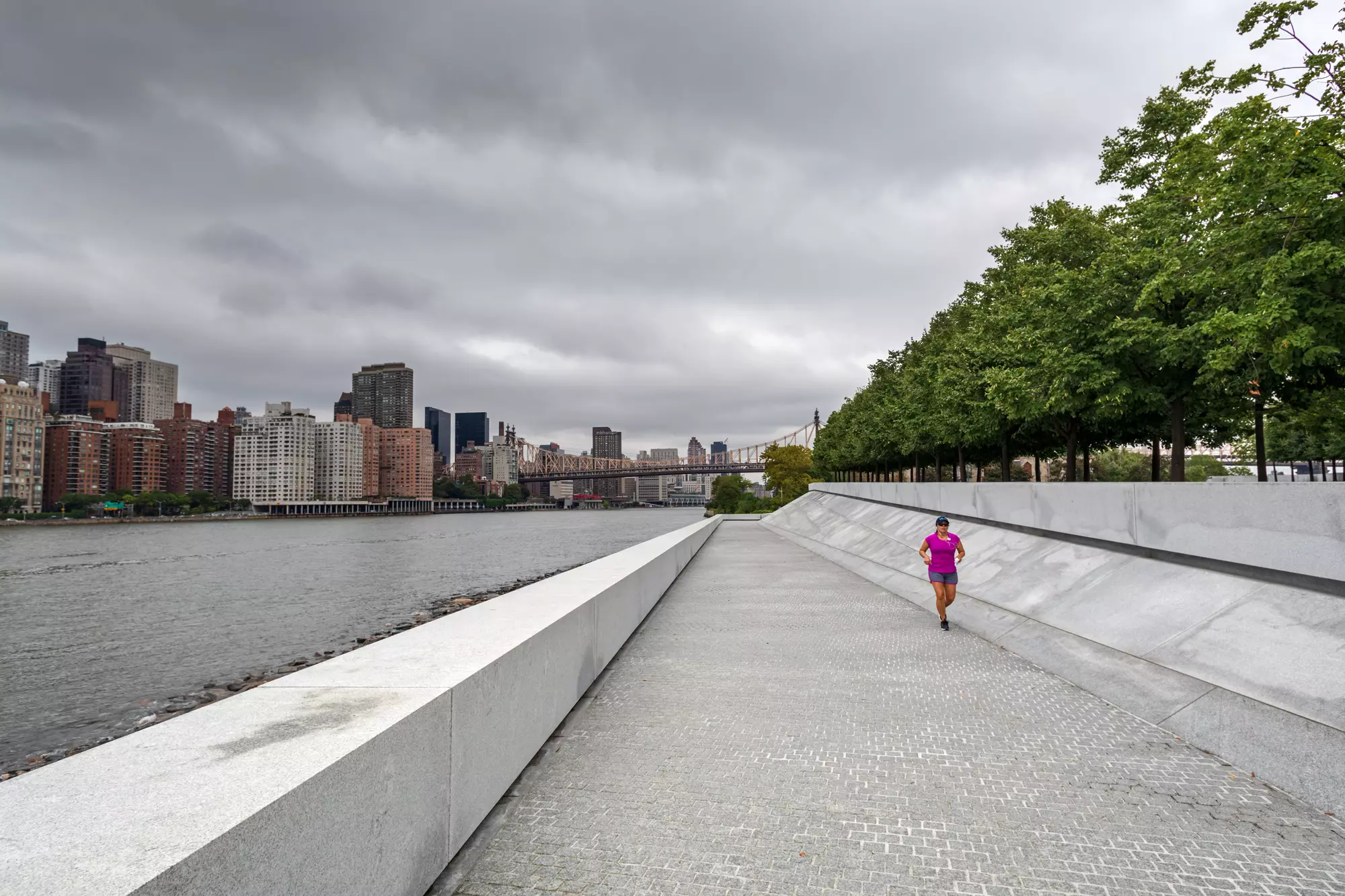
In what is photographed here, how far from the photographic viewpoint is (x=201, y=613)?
26938 millimetres

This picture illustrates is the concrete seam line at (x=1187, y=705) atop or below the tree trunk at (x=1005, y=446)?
below

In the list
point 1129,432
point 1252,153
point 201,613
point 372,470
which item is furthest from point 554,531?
point 372,470

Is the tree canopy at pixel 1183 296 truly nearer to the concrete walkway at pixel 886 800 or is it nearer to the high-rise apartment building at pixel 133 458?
the concrete walkway at pixel 886 800

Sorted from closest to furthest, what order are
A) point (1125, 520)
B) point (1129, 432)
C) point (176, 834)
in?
1. point (176, 834)
2. point (1125, 520)
3. point (1129, 432)

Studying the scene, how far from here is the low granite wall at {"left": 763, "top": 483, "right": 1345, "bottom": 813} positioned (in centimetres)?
539

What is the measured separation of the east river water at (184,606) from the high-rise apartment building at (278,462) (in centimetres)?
10844

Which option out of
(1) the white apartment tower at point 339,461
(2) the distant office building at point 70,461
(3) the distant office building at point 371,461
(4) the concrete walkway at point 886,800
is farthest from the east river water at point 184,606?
(3) the distant office building at point 371,461

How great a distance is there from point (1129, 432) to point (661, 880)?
2777 cm

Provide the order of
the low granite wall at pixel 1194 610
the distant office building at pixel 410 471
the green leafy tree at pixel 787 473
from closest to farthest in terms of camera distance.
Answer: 1. the low granite wall at pixel 1194 610
2. the green leafy tree at pixel 787 473
3. the distant office building at pixel 410 471

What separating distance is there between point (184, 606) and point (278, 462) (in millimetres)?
166899

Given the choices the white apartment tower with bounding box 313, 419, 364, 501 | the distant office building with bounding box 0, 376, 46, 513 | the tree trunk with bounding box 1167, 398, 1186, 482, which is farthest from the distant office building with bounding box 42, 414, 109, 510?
the tree trunk with bounding box 1167, 398, 1186, 482

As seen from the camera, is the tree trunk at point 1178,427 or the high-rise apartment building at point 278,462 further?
the high-rise apartment building at point 278,462

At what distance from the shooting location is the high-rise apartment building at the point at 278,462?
572 feet

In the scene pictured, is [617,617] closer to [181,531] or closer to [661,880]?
[661,880]
